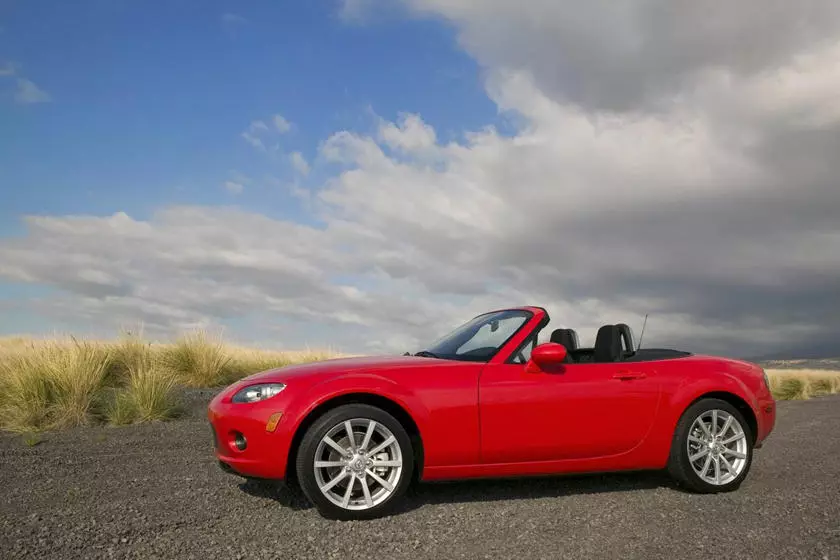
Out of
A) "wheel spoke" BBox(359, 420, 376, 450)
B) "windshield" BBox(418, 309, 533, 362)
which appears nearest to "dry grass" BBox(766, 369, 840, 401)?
"windshield" BBox(418, 309, 533, 362)

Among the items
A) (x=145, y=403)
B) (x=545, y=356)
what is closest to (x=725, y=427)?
(x=545, y=356)

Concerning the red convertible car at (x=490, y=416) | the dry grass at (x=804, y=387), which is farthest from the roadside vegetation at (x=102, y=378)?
the dry grass at (x=804, y=387)

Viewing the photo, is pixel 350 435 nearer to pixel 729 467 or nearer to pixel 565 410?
pixel 565 410

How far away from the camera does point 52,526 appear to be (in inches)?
189

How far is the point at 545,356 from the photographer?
5.42m

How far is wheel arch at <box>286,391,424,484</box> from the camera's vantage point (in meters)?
5.10

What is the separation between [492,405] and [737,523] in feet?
6.16

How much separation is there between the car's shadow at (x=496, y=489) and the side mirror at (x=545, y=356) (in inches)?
41.6

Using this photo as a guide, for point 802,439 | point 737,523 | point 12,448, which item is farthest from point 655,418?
point 12,448

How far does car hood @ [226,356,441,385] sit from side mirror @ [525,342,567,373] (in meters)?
0.72

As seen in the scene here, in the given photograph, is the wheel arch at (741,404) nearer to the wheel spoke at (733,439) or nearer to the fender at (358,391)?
the wheel spoke at (733,439)

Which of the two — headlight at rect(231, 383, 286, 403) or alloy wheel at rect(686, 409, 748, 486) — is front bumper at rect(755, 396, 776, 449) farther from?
headlight at rect(231, 383, 286, 403)

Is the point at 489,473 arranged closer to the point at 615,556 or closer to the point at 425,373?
the point at 425,373

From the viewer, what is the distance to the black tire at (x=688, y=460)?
591cm
